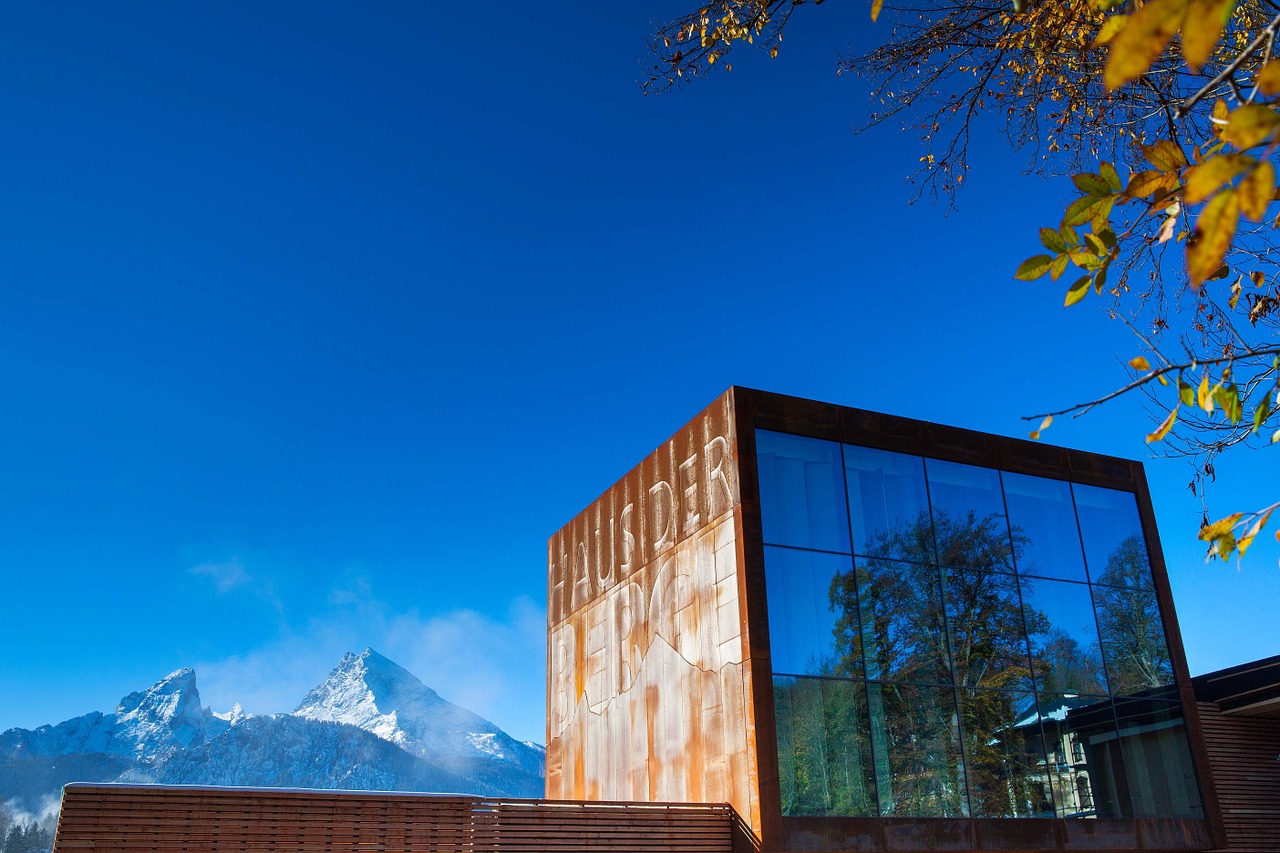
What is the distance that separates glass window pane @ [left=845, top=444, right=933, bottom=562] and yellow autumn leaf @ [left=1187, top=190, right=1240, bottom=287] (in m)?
14.2

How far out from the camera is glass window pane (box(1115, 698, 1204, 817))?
1683 cm

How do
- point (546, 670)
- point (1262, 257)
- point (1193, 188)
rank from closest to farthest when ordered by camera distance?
point (1193, 188) → point (1262, 257) → point (546, 670)

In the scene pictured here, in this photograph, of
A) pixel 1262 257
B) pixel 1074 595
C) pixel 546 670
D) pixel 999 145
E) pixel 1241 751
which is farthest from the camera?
pixel 546 670

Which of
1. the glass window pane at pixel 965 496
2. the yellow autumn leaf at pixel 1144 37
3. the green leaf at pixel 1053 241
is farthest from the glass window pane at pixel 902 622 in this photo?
the yellow autumn leaf at pixel 1144 37

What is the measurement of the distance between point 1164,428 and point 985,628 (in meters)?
13.9

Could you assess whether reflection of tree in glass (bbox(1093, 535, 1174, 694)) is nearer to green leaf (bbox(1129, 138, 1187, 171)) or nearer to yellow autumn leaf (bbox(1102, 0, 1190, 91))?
green leaf (bbox(1129, 138, 1187, 171))

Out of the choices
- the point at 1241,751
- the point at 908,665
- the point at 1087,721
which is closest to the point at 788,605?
the point at 908,665

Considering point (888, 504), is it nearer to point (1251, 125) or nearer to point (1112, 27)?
point (1112, 27)

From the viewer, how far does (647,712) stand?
1733 centimetres

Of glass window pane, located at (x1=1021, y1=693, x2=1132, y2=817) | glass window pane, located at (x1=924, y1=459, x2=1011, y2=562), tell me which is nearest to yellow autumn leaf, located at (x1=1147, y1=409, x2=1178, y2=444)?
glass window pane, located at (x1=924, y1=459, x2=1011, y2=562)

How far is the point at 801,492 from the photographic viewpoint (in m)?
15.7

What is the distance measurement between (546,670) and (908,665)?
919 centimetres

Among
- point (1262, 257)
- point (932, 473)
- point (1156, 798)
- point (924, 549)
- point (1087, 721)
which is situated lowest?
point (1156, 798)

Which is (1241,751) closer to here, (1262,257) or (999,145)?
(999,145)
